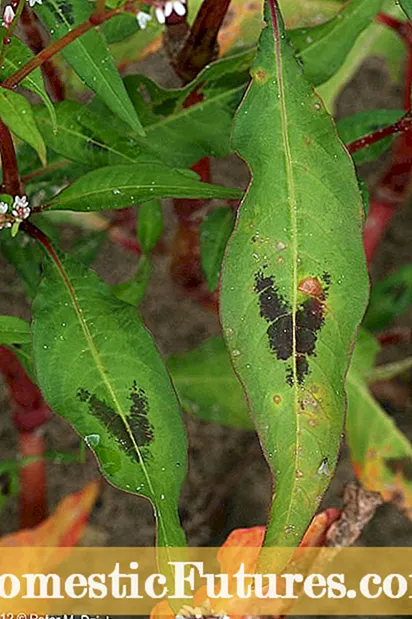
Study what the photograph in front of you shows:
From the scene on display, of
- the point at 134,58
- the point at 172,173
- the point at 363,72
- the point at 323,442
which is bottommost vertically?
the point at 323,442

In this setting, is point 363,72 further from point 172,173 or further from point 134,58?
point 172,173

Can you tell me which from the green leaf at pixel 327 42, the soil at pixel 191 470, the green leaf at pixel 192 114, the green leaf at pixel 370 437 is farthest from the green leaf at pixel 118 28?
the soil at pixel 191 470

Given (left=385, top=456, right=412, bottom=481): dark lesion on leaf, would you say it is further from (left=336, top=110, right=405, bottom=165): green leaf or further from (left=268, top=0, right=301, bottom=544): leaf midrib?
(left=268, top=0, right=301, bottom=544): leaf midrib

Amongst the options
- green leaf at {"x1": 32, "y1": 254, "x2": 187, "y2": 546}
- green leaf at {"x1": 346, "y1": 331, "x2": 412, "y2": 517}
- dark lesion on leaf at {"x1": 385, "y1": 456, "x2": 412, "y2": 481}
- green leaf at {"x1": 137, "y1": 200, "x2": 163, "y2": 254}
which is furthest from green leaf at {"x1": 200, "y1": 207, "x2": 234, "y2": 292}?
dark lesion on leaf at {"x1": 385, "y1": 456, "x2": 412, "y2": 481}

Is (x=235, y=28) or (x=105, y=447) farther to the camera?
(x=235, y=28)

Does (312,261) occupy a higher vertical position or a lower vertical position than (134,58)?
lower

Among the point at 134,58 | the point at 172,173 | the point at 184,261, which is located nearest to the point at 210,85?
the point at 172,173

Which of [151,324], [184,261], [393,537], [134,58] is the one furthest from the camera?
[151,324]

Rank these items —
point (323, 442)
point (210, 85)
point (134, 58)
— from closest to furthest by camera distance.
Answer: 1. point (323, 442)
2. point (210, 85)
3. point (134, 58)
